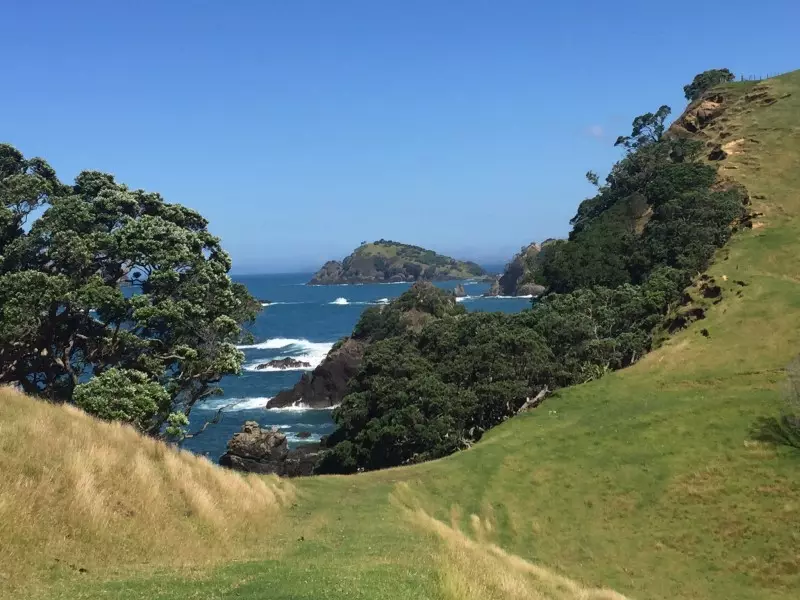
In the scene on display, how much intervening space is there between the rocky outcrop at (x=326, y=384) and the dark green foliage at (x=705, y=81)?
112043 mm

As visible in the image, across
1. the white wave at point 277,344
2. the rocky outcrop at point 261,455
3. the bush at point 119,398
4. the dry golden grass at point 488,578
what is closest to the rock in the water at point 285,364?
the white wave at point 277,344

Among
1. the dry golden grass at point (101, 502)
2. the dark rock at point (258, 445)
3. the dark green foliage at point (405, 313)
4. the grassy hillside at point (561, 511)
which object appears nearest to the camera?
the dry golden grass at point (101, 502)

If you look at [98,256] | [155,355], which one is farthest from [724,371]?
[98,256]

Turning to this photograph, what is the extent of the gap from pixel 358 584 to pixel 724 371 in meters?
49.6

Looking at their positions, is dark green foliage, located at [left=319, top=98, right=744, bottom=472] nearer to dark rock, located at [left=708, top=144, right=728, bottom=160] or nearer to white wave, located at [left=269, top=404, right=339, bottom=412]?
dark rock, located at [left=708, top=144, right=728, bottom=160]

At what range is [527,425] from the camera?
52.3m

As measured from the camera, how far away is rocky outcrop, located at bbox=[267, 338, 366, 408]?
363 feet

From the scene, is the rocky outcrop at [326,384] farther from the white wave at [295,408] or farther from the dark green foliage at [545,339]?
the dark green foliage at [545,339]

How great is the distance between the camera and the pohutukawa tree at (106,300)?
3550 centimetres

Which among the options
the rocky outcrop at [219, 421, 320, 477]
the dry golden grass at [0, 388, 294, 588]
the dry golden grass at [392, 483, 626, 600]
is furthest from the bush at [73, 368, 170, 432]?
the rocky outcrop at [219, 421, 320, 477]

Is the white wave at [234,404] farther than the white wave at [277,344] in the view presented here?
No

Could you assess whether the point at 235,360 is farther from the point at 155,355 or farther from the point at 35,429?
the point at 35,429

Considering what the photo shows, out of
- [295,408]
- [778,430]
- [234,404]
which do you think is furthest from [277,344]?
[778,430]

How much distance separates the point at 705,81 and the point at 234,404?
138667 mm
